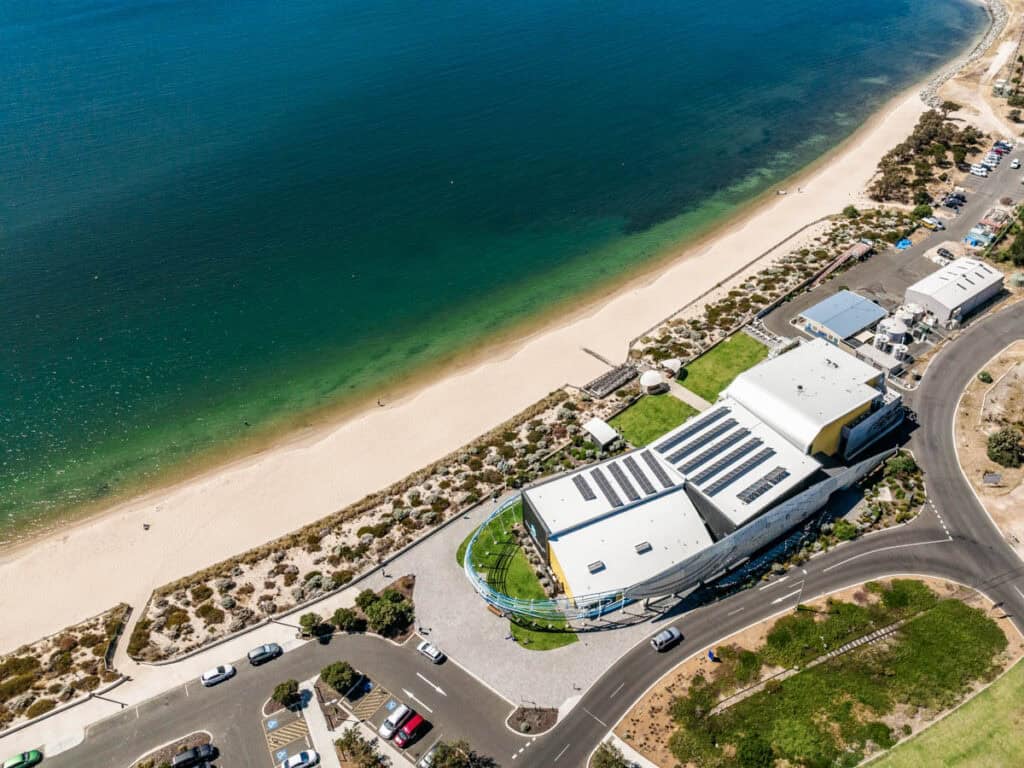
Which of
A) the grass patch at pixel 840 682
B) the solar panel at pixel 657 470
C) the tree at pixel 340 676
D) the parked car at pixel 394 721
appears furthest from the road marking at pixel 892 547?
the tree at pixel 340 676

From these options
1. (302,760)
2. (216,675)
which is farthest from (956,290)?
(216,675)

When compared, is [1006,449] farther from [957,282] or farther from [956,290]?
[957,282]

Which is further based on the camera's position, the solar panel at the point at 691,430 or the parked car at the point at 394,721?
the solar panel at the point at 691,430

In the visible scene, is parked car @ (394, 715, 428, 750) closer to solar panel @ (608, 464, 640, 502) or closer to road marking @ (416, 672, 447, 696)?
road marking @ (416, 672, 447, 696)

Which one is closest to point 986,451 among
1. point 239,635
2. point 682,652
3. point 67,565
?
point 682,652

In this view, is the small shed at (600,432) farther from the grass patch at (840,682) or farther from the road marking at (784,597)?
the grass patch at (840,682)

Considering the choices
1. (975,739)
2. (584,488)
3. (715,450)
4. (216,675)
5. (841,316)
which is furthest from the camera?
(841,316)

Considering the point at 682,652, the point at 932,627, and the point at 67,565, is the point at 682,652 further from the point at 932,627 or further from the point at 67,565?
the point at 67,565
